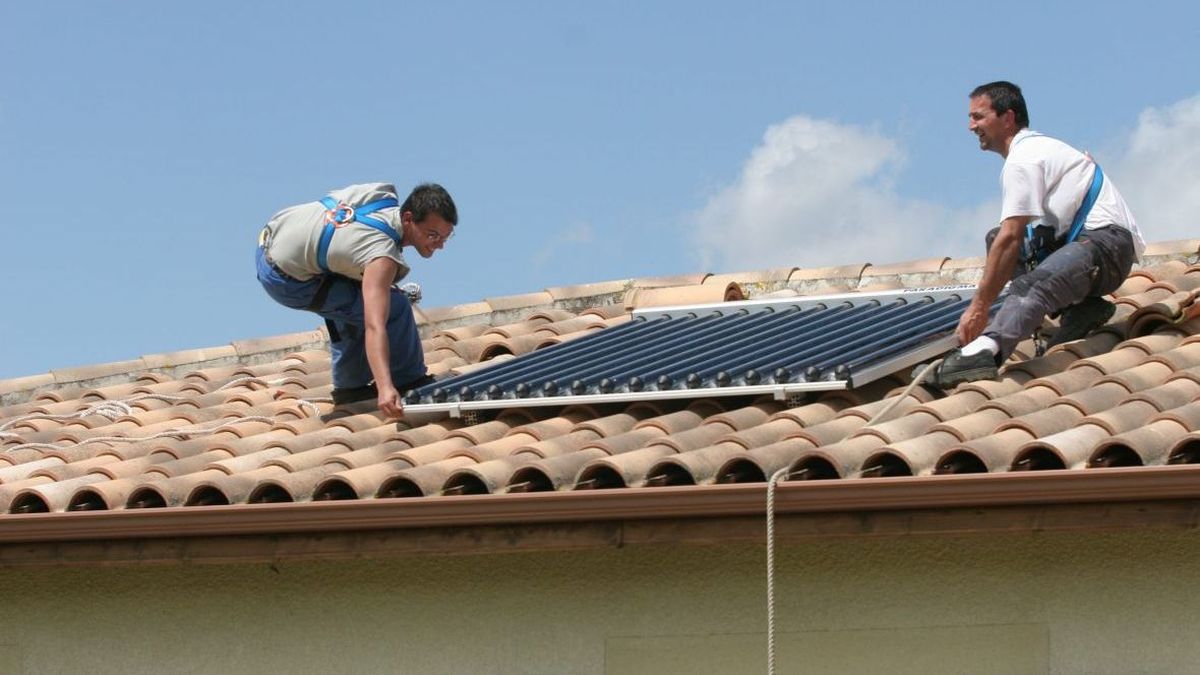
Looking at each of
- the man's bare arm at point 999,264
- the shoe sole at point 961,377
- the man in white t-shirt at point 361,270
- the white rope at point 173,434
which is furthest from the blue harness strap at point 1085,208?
the white rope at point 173,434

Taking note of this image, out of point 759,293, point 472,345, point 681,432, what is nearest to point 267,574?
point 681,432

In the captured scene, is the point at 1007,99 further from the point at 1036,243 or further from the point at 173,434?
the point at 173,434

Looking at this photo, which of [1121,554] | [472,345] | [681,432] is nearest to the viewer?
[1121,554]

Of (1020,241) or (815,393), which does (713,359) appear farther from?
(1020,241)

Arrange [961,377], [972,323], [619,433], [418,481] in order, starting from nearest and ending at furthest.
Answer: [418,481]
[961,377]
[619,433]
[972,323]

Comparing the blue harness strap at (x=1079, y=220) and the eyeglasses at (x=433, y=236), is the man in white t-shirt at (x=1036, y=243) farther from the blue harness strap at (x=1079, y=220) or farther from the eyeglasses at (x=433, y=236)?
the eyeglasses at (x=433, y=236)

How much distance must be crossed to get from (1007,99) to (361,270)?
11.2 ft

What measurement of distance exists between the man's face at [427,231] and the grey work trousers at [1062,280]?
2.81 metres

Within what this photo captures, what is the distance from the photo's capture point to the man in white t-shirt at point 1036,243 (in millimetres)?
8508

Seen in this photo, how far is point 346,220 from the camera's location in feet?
32.0

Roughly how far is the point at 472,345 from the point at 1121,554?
5.97 m

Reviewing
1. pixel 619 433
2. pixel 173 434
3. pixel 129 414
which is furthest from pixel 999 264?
pixel 129 414

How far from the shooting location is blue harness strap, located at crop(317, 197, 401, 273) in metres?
9.72

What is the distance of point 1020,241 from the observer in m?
8.53
